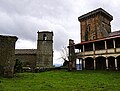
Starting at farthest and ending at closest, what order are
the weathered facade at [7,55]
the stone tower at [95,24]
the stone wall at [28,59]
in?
the stone wall at [28,59] < the stone tower at [95,24] < the weathered facade at [7,55]

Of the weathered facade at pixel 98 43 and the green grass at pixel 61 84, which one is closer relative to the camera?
the green grass at pixel 61 84

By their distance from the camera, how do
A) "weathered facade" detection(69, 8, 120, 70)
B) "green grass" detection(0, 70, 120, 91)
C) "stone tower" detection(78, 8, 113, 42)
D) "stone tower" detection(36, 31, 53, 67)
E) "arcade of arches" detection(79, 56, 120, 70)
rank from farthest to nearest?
"stone tower" detection(36, 31, 53, 67)
"stone tower" detection(78, 8, 113, 42)
"arcade of arches" detection(79, 56, 120, 70)
"weathered facade" detection(69, 8, 120, 70)
"green grass" detection(0, 70, 120, 91)

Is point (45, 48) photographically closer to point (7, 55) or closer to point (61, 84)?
point (7, 55)

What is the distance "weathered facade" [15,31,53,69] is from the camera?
173 ft

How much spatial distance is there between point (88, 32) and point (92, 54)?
1259 centimetres

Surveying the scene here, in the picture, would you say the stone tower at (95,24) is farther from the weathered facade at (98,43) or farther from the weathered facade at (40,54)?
the weathered facade at (40,54)

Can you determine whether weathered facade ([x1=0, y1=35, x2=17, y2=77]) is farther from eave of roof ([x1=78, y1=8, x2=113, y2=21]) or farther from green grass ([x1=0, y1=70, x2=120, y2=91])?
eave of roof ([x1=78, y1=8, x2=113, y2=21])

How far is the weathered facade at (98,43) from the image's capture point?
35.2 metres

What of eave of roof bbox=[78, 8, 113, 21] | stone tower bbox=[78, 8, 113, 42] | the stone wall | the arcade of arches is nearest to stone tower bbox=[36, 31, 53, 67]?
the stone wall

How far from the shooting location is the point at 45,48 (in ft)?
175

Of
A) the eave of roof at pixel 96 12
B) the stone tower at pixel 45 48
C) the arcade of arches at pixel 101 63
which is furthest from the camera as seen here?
the stone tower at pixel 45 48

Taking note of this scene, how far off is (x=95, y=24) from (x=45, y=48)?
1624 centimetres

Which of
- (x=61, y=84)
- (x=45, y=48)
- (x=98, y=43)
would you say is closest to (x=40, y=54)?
(x=45, y=48)

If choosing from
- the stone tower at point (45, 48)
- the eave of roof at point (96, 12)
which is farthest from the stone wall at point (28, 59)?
the eave of roof at point (96, 12)
